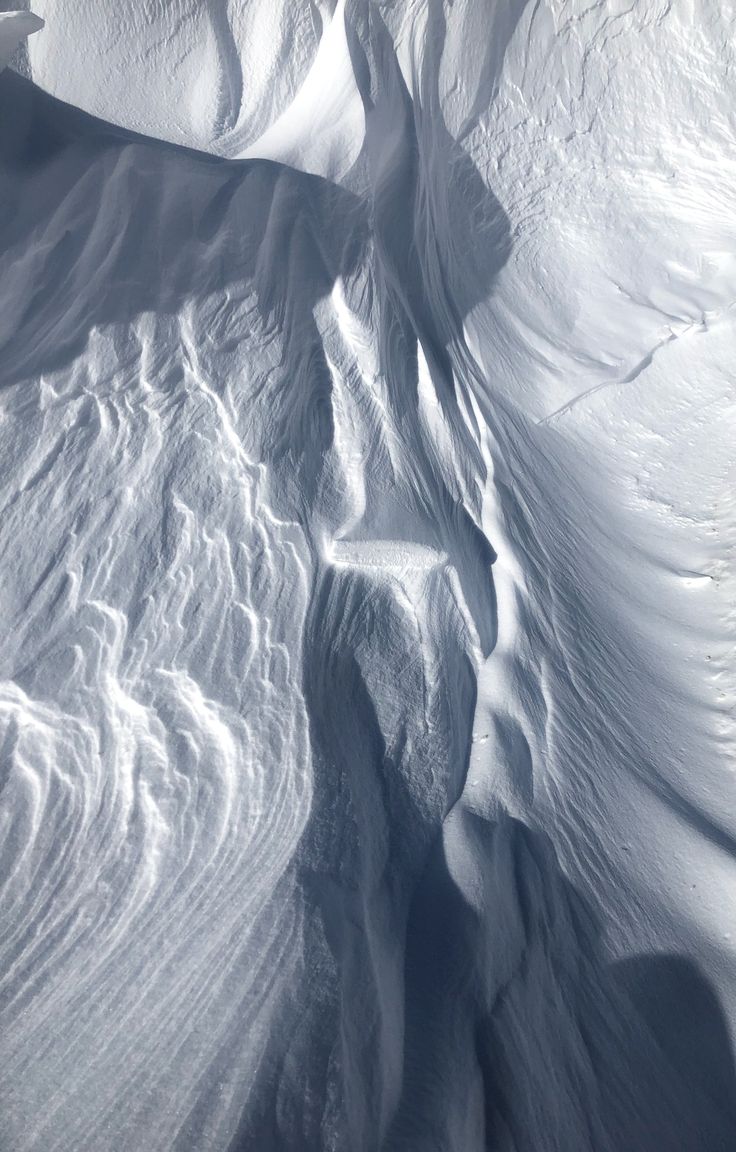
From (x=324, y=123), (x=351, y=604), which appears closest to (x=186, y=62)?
(x=324, y=123)

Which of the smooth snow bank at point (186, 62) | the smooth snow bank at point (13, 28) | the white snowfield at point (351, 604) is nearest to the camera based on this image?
the white snowfield at point (351, 604)

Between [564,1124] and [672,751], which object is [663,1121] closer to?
[564,1124]

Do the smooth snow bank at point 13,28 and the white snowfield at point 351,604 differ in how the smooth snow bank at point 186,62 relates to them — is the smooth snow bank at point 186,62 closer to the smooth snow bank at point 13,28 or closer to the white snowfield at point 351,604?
the white snowfield at point 351,604

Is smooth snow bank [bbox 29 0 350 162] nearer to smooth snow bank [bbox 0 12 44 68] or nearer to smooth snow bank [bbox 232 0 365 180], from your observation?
smooth snow bank [bbox 232 0 365 180]

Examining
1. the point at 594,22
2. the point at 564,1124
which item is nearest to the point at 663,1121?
the point at 564,1124

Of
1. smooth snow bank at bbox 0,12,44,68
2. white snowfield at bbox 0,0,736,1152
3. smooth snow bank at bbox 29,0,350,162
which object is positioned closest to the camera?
white snowfield at bbox 0,0,736,1152

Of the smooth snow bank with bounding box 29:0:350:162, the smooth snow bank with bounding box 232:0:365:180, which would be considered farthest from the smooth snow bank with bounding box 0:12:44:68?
the smooth snow bank with bounding box 232:0:365:180

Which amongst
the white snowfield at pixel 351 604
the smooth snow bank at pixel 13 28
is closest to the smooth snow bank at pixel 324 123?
the white snowfield at pixel 351 604
